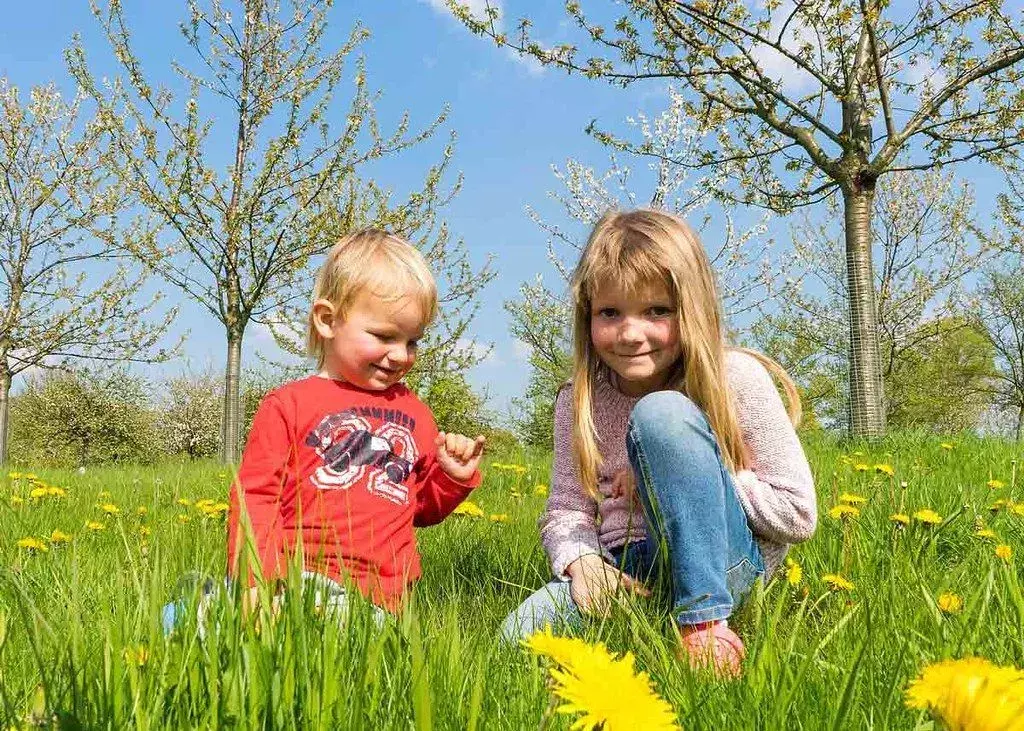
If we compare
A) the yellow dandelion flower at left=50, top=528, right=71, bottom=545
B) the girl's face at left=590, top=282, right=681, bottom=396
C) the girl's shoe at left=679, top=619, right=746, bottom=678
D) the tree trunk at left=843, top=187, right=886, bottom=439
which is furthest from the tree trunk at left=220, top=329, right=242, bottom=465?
the girl's shoe at left=679, top=619, right=746, bottom=678

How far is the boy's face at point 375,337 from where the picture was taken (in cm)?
221

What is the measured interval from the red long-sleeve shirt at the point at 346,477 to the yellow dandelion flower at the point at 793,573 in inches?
32.5

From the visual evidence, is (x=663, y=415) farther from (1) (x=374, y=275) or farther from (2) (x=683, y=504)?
(1) (x=374, y=275)

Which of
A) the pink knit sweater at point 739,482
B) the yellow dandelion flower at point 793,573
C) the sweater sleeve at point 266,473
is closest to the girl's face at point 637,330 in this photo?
the pink knit sweater at point 739,482

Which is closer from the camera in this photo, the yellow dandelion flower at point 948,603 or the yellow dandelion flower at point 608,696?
the yellow dandelion flower at point 608,696

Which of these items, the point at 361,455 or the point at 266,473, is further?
the point at 361,455

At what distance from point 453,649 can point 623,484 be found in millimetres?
1157

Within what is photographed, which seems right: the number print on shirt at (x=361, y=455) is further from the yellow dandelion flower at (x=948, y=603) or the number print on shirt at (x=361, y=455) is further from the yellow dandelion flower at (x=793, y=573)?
the yellow dandelion flower at (x=948, y=603)

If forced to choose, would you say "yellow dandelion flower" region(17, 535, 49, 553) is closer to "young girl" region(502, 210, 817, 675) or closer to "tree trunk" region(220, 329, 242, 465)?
"young girl" region(502, 210, 817, 675)

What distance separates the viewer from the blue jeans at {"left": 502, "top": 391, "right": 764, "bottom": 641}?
185cm

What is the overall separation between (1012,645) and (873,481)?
6.43 feet

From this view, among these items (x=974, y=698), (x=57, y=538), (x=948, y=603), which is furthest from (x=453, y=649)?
(x=57, y=538)

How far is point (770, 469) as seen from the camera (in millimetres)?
2107

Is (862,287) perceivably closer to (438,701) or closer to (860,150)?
(860,150)
